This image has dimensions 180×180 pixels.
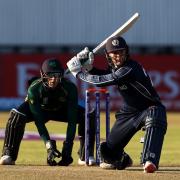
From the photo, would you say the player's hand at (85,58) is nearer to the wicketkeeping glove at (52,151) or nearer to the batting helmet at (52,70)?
the batting helmet at (52,70)

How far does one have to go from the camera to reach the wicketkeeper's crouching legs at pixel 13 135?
9.28 m

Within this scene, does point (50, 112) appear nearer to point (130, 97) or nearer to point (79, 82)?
point (130, 97)

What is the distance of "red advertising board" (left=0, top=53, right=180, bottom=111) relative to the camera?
24328 millimetres

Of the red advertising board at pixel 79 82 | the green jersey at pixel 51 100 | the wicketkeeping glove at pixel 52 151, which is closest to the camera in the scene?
the wicketkeeping glove at pixel 52 151

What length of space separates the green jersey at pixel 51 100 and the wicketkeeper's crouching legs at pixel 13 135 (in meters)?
0.22

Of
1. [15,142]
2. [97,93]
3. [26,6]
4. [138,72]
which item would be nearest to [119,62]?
[138,72]

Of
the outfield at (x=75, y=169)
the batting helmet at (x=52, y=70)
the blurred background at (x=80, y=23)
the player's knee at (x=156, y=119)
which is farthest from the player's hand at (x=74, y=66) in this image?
the blurred background at (x=80, y=23)

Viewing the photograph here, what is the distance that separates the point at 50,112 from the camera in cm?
950

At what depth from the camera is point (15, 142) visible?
937cm

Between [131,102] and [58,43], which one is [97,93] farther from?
[58,43]

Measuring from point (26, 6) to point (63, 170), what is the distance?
1990 centimetres

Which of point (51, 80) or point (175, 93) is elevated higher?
point (51, 80)

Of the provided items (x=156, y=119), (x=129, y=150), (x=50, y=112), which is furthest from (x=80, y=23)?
(x=156, y=119)

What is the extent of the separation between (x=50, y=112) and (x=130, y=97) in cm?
130
